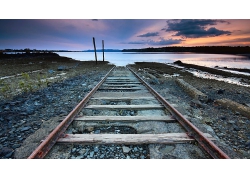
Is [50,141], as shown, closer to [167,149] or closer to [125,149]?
[125,149]

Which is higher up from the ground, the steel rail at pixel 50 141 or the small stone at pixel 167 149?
the steel rail at pixel 50 141

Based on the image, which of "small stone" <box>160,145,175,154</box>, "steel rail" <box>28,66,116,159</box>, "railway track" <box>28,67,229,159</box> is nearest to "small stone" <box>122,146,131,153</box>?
"railway track" <box>28,67,229,159</box>

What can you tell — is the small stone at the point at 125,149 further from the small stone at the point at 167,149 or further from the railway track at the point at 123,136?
the small stone at the point at 167,149

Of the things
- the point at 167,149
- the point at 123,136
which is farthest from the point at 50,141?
the point at 167,149

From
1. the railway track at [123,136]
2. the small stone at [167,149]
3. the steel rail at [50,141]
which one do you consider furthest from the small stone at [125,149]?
the steel rail at [50,141]

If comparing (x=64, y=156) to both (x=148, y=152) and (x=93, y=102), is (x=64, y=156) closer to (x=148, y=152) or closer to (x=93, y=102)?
(x=148, y=152)

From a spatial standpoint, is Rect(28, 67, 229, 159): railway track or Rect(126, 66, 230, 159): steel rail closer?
Rect(126, 66, 230, 159): steel rail

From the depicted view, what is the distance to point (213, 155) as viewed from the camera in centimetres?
226

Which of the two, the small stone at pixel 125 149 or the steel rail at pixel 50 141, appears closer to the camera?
the steel rail at pixel 50 141

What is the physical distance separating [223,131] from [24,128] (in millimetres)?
4334

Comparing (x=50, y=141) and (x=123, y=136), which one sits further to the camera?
(x=123, y=136)

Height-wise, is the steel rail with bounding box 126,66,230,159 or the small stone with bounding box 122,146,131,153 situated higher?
the steel rail with bounding box 126,66,230,159

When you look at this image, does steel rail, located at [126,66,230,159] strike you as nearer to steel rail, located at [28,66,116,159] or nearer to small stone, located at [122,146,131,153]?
small stone, located at [122,146,131,153]

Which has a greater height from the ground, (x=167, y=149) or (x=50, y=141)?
(x=50, y=141)
